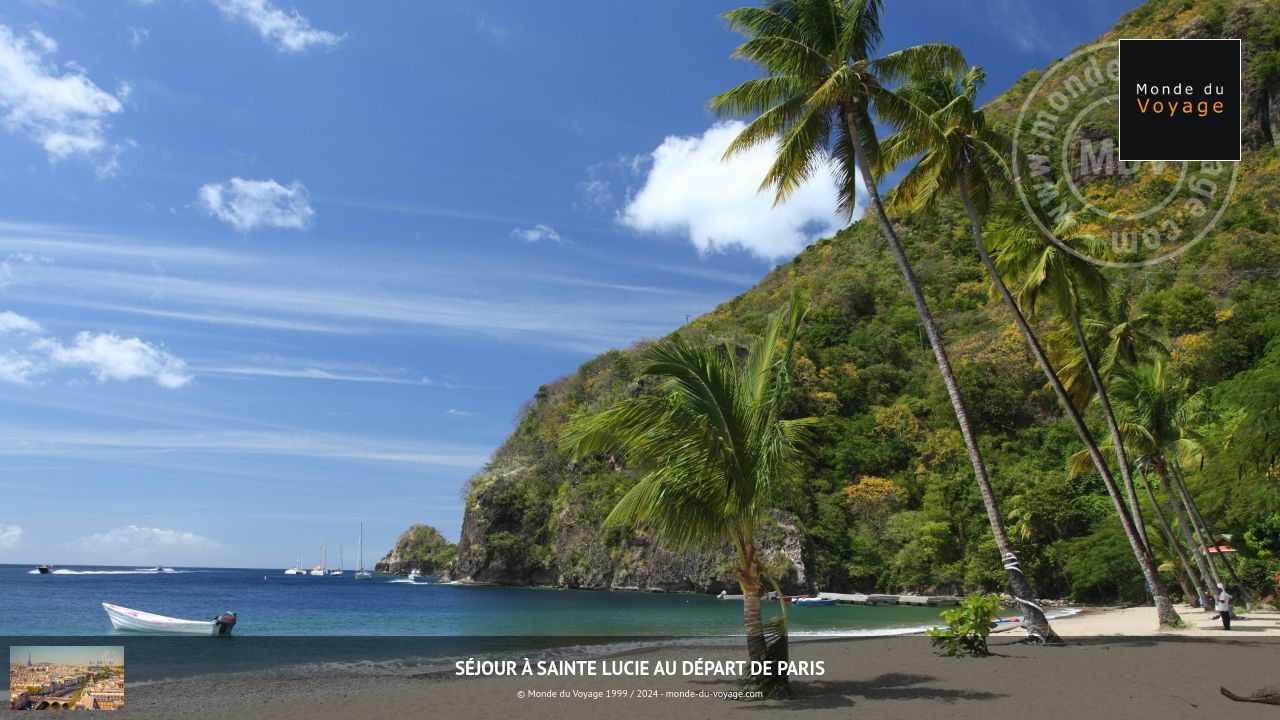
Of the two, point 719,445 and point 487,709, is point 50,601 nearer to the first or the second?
point 487,709

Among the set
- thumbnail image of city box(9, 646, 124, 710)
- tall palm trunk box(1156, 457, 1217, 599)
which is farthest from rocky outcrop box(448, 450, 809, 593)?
thumbnail image of city box(9, 646, 124, 710)

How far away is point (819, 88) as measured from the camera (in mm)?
15602

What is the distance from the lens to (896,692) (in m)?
11.3

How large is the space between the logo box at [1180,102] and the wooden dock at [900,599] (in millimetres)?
33522

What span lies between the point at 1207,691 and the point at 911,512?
41.0m

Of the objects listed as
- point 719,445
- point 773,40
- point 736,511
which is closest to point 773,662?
point 736,511

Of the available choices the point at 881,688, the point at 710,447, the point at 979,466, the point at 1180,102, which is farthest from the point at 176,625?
the point at 1180,102

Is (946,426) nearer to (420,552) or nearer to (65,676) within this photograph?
(65,676)

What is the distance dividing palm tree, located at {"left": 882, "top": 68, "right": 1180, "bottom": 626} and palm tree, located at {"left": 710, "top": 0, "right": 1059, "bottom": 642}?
3.02ft

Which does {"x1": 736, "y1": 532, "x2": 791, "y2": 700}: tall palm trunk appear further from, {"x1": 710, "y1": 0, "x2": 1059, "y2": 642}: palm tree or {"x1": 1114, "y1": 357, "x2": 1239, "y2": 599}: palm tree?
{"x1": 1114, "y1": 357, "x2": 1239, "y2": 599}: palm tree

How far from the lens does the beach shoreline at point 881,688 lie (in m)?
10.1

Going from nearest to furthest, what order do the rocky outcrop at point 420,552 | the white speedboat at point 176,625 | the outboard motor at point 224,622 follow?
1. the outboard motor at point 224,622
2. the white speedboat at point 176,625
3. the rocky outcrop at point 420,552

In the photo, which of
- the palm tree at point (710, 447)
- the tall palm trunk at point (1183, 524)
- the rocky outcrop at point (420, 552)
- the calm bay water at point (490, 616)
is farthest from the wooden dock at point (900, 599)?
the rocky outcrop at point (420, 552)

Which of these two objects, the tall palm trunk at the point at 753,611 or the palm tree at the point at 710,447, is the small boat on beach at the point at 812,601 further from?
the palm tree at the point at 710,447
